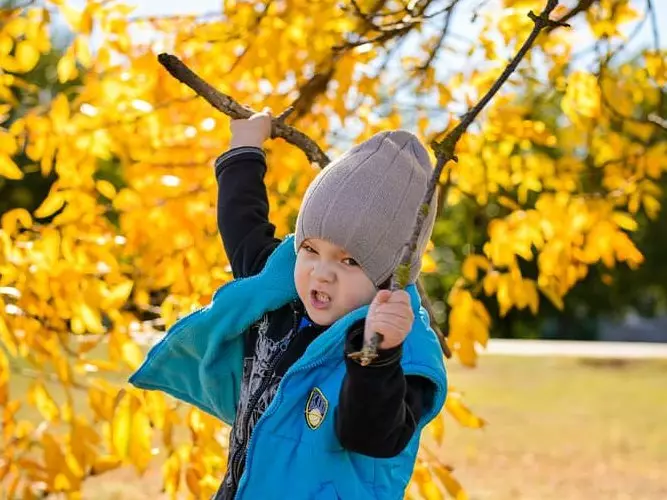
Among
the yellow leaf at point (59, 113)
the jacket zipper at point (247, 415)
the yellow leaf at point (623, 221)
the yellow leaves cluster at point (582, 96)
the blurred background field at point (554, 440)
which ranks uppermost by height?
the jacket zipper at point (247, 415)

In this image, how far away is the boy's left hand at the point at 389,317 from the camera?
1.30 metres

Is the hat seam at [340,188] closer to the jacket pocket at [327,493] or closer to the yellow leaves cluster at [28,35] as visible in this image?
the jacket pocket at [327,493]

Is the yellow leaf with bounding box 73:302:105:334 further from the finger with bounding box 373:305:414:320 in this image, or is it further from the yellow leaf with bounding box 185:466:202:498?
the finger with bounding box 373:305:414:320

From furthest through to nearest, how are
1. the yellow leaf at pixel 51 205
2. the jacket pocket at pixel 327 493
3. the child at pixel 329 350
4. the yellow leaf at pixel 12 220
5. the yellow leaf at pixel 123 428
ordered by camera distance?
the yellow leaf at pixel 51 205, the yellow leaf at pixel 12 220, the yellow leaf at pixel 123 428, the jacket pocket at pixel 327 493, the child at pixel 329 350

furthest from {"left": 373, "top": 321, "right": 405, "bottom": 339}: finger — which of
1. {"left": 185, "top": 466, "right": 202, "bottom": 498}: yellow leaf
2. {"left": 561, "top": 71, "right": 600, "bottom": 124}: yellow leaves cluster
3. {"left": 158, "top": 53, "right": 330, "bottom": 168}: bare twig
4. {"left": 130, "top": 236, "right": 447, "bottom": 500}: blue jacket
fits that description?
{"left": 561, "top": 71, "right": 600, "bottom": 124}: yellow leaves cluster

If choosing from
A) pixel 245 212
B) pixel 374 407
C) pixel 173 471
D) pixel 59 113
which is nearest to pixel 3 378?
pixel 173 471

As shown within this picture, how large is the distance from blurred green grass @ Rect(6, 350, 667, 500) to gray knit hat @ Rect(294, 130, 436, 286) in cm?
265

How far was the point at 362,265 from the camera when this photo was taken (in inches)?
62.5

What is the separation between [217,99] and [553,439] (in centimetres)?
582

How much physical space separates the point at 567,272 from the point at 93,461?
1.45m

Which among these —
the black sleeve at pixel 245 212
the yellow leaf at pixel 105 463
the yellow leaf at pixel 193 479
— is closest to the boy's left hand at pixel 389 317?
the black sleeve at pixel 245 212

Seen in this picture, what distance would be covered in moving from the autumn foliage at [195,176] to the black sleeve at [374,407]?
1.32 meters

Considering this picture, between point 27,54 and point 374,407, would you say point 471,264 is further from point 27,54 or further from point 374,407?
point 374,407

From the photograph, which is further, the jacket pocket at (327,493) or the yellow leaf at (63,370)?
the yellow leaf at (63,370)
